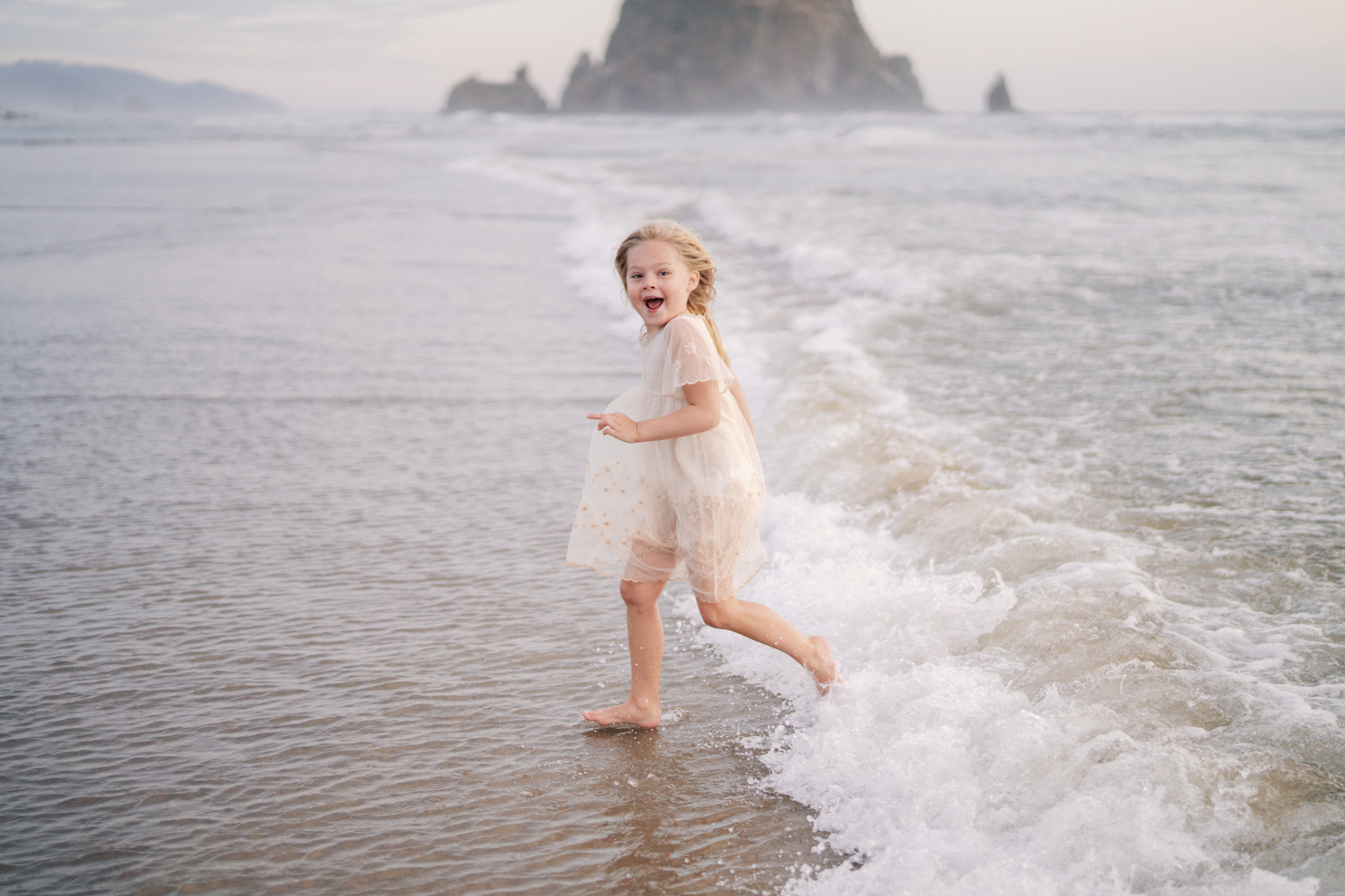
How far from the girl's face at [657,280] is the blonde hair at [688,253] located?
0.02m

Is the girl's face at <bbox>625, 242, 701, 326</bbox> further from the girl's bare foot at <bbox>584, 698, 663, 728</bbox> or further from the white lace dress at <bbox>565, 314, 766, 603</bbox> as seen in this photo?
the girl's bare foot at <bbox>584, 698, 663, 728</bbox>

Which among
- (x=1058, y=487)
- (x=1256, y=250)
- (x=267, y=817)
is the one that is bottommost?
(x=267, y=817)

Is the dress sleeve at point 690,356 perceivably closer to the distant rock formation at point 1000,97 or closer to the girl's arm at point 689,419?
the girl's arm at point 689,419

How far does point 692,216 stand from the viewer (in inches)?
747

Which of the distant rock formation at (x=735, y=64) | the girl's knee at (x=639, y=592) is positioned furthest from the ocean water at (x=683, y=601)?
the distant rock formation at (x=735, y=64)

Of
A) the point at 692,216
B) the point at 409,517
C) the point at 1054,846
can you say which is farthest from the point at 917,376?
the point at 692,216

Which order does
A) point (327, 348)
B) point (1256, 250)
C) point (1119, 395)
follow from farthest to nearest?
1. point (1256, 250)
2. point (327, 348)
3. point (1119, 395)

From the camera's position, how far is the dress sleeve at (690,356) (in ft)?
9.62

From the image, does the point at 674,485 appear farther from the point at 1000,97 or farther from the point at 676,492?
the point at 1000,97

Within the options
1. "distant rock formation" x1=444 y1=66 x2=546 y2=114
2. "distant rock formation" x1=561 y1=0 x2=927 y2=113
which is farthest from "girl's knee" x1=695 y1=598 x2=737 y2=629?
"distant rock formation" x1=444 y1=66 x2=546 y2=114

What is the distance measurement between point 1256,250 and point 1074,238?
2.42m

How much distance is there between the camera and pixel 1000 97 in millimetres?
112938


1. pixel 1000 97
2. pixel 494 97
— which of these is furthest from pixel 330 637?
pixel 494 97

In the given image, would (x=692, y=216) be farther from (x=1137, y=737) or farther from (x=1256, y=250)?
(x=1137, y=737)
